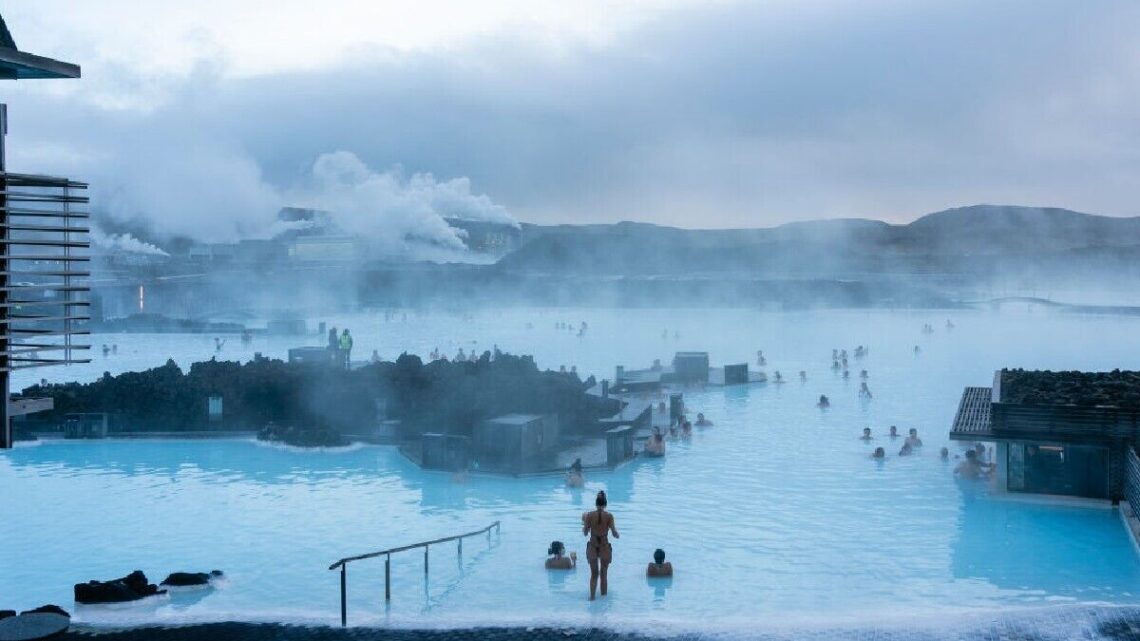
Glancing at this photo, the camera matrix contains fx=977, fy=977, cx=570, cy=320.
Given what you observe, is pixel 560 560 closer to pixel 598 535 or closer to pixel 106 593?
pixel 598 535

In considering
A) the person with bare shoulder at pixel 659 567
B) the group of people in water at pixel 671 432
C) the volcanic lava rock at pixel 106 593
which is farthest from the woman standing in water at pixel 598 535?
the group of people in water at pixel 671 432

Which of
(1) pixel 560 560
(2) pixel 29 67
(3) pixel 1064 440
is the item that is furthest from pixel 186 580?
(3) pixel 1064 440

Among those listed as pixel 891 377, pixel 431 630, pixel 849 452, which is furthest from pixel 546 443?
pixel 891 377

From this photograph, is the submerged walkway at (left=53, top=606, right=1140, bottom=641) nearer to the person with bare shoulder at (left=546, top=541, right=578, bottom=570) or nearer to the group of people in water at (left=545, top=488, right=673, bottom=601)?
the group of people in water at (left=545, top=488, right=673, bottom=601)

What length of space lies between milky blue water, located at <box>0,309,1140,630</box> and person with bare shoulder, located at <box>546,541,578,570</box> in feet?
0.80

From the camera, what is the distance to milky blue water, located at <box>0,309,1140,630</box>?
35.6ft

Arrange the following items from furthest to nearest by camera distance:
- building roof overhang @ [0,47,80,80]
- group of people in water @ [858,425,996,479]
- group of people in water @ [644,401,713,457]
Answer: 1. group of people in water @ [644,401,713,457]
2. group of people in water @ [858,425,996,479]
3. building roof overhang @ [0,47,80,80]

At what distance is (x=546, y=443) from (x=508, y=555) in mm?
7219

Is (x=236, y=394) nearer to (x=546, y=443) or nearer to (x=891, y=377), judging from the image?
(x=546, y=443)

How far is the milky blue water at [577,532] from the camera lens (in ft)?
35.6

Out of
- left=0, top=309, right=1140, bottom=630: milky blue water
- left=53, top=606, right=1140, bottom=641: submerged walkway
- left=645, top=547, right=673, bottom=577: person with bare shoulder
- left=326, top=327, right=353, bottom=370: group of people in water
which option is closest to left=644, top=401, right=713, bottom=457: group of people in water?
left=0, top=309, right=1140, bottom=630: milky blue water

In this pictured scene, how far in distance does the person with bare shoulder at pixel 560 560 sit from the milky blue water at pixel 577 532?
24 centimetres

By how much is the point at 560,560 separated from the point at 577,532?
2684 millimetres

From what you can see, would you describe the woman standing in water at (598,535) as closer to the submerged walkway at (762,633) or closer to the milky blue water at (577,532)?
the milky blue water at (577,532)
